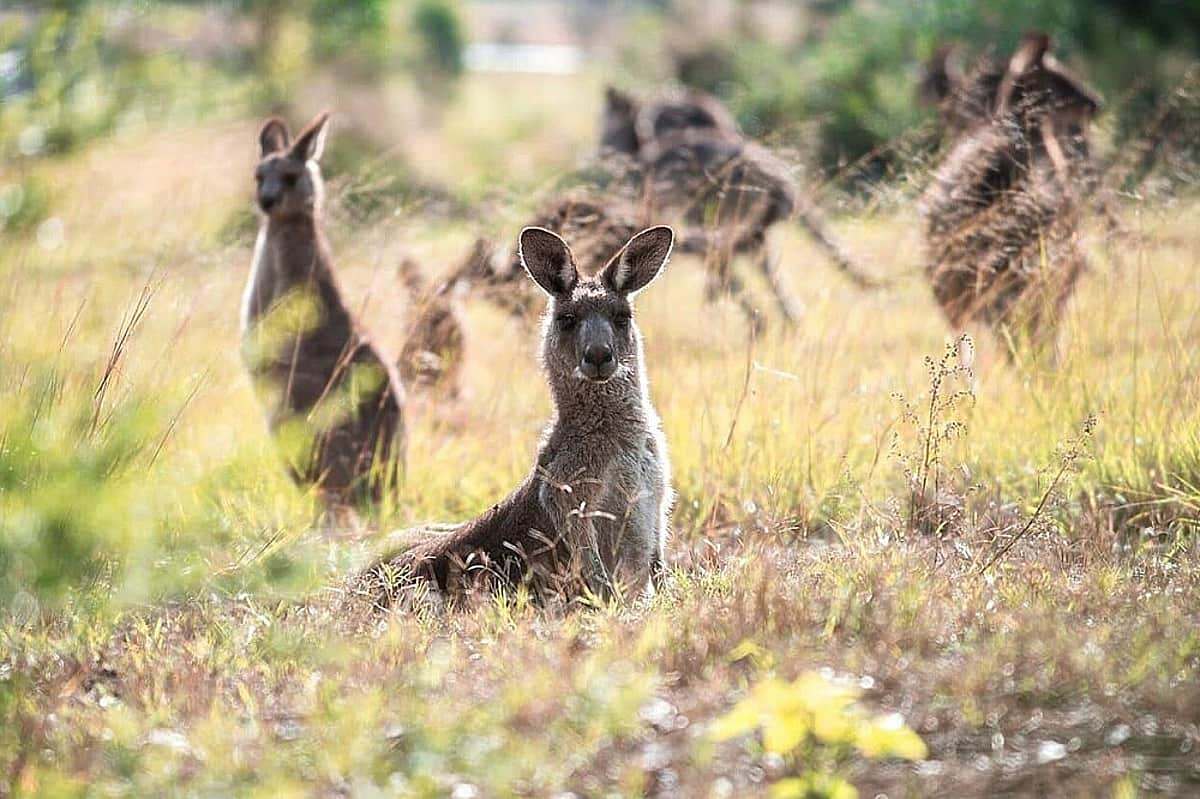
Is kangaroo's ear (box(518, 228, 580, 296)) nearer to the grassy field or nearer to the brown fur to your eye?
the grassy field

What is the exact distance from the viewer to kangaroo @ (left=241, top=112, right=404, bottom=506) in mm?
7340

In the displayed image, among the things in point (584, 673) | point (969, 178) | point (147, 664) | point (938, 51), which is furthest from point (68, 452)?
point (938, 51)

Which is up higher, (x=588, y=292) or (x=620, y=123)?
(x=588, y=292)

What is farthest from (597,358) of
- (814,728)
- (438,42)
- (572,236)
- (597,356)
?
(438,42)

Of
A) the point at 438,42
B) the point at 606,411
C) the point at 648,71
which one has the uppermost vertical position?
the point at 438,42

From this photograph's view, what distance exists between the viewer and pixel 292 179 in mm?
8430

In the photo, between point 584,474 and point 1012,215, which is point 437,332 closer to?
point 1012,215

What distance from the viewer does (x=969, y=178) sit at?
8039mm

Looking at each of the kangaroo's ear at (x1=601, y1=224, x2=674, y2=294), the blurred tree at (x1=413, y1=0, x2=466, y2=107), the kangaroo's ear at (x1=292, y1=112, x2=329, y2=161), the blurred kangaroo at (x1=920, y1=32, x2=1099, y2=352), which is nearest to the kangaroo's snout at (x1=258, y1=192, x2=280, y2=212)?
the kangaroo's ear at (x1=292, y1=112, x2=329, y2=161)

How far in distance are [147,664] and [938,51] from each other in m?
8.67

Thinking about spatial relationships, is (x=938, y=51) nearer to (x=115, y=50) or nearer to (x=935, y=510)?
(x=935, y=510)

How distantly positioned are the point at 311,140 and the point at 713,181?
2648mm

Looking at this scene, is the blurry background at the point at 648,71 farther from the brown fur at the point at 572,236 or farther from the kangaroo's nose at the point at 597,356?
the kangaroo's nose at the point at 597,356

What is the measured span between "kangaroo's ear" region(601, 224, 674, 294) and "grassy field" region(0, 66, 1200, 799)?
928 mm
